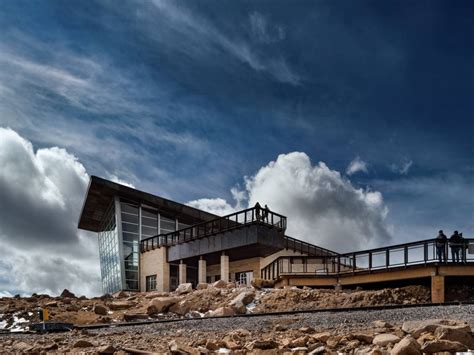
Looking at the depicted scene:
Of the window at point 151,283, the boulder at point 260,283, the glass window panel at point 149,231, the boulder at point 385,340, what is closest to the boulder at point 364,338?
the boulder at point 385,340

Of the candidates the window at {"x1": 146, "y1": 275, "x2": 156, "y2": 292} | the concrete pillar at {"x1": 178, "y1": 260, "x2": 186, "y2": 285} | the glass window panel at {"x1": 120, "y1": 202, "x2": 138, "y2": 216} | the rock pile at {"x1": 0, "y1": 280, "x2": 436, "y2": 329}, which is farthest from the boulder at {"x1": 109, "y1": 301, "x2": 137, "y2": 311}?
the glass window panel at {"x1": 120, "y1": 202, "x2": 138, "y2": 216}

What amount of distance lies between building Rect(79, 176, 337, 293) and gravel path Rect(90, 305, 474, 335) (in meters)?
16.4

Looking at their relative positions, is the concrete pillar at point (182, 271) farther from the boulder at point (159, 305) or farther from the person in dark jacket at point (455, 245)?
the person in dark jacket at point (455, 245)

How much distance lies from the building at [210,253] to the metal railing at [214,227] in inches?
2.6

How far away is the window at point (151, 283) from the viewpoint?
3944 centimetres

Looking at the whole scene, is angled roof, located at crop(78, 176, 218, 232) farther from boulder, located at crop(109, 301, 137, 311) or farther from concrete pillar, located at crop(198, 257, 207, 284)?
boulder, located at crop(109, 301, 137, 311)

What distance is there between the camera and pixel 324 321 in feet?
43.3

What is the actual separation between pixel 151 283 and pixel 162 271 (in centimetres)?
219

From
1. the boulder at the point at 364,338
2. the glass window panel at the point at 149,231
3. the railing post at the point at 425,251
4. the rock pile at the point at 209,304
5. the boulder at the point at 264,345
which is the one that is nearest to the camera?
the boulder at the point at 264,345

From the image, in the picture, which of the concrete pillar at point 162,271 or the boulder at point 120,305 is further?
the concrete pillar at point 162,271

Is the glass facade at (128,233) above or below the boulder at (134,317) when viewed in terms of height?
above

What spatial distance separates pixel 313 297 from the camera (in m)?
21.3

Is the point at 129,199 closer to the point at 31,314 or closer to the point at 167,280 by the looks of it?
the point at 167,280

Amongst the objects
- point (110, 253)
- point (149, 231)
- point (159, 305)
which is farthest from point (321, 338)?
point (110, 253)
